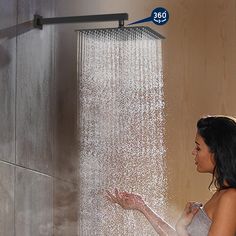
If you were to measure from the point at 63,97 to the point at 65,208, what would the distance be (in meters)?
0.44

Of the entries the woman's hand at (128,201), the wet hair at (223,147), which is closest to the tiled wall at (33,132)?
the woman's hand at (128,201)

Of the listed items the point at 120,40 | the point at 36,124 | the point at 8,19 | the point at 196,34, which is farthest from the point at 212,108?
the point at 8,19

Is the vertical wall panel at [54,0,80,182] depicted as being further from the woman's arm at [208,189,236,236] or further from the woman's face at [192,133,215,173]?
the woman's arm at [208,189,236,236]

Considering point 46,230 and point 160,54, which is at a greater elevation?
point 160,54

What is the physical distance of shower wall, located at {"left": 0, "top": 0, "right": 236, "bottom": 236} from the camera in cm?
231

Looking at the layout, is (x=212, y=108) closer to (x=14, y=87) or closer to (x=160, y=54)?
(x=160, y=54)

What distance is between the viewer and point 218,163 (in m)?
1.89

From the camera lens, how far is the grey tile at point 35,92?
2391 mm

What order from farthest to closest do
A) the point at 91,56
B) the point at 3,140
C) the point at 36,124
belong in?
the point at 91,56 → the point at 36,124 → the point at 3,140

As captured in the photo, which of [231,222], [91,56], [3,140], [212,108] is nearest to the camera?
[231,222]

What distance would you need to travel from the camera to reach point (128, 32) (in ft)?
8.46

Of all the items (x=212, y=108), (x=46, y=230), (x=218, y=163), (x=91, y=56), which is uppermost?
(x=91, y=56)

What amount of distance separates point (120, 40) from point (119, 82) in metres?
0.18

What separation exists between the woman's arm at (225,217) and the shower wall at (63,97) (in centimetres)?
74
